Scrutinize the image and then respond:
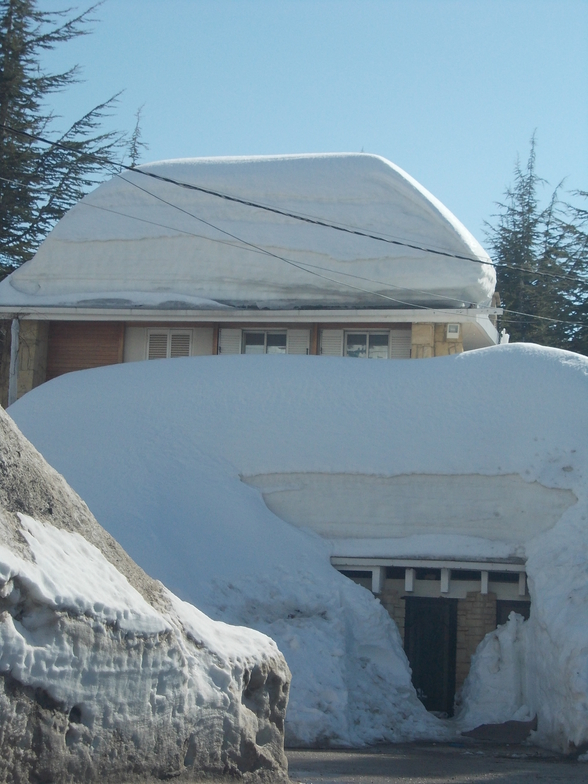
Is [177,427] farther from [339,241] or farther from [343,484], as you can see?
[339,241]

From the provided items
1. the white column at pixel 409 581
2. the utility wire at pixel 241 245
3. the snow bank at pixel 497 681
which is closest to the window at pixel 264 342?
the utility wire at pixel 241 245

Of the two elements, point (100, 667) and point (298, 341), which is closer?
point (100, 667)

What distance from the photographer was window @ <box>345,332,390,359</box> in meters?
15.9

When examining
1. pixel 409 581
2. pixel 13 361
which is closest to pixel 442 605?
pixel 409 581

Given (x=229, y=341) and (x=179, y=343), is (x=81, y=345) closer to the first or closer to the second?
(x=179, y=343)

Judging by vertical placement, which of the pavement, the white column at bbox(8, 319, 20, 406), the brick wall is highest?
the white column at bbox(8, 319, 20, 406)

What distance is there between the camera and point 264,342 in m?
16.3

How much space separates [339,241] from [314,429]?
4.89 meters

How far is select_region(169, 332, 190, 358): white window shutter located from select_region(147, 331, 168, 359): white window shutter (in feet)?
0.41

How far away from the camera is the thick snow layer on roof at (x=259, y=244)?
15281 mm

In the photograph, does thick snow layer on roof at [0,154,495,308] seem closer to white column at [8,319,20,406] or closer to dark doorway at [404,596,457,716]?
white column at [8,319,20,406]

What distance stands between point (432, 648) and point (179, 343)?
7.76m

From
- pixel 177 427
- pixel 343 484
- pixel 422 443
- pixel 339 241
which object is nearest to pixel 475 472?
pixel 422 443

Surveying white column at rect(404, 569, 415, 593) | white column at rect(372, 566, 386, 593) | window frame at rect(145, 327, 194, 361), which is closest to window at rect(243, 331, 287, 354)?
window frame at rect(145, 327, 194, 361)
